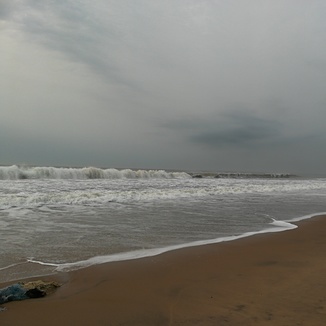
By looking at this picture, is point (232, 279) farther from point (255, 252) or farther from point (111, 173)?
point (111, 173)

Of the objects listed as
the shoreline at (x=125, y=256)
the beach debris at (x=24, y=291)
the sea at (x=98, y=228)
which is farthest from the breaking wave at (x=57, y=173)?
the beach debris at (x=24, y=291)

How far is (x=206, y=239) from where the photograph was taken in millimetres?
7305

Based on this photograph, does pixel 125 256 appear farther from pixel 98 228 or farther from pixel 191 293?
pixel 98 228

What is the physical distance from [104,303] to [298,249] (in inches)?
179

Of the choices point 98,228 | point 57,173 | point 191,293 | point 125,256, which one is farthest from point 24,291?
point 57,173

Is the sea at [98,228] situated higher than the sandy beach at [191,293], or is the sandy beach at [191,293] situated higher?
the sea at [98,228]

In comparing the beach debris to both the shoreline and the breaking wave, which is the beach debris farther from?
the breaking wave

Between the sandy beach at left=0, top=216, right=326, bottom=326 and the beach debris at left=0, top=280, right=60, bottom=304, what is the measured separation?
0.09 m

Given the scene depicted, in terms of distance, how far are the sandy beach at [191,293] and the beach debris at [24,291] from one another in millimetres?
92

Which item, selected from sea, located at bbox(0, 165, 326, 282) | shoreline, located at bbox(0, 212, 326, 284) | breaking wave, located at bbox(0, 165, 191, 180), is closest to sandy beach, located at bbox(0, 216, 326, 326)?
shoreline, located at bbox(0, 212, 326, 284)

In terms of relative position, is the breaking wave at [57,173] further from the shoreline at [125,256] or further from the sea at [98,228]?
the shoreline at [125,256]

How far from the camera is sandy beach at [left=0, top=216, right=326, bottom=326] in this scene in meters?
3.35

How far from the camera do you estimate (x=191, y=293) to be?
4102 millimetres

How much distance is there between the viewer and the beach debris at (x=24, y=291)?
12.1ft
